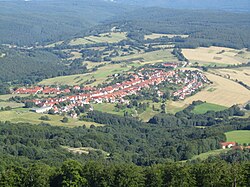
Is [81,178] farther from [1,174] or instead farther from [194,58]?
[194,58]

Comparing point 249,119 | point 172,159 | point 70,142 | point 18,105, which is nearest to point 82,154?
point 70,142

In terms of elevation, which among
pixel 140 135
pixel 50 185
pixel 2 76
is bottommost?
pixel 2 76

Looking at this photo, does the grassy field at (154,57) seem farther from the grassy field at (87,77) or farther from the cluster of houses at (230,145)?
the cluster of houses at (230,145)

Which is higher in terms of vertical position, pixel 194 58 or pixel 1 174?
pixel 1 174

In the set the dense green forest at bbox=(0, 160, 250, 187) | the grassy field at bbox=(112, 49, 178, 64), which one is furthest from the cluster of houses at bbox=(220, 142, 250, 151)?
the grassy field at bbox=(112, 49, 178, 64)

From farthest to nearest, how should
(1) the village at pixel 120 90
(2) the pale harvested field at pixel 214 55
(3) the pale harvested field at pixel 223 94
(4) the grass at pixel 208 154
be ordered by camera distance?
(2) the pale harvested field at pixel 214 55, (3) the pale harvested field at pixel 223 94, (1) the village at pixel 120 90, (4) the grass at pixel 208 154

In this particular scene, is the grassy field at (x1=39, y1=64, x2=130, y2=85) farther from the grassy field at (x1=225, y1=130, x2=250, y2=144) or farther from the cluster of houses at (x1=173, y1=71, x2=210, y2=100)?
the grassy field at (x1=225, y1=130, x2=250, y2=144)

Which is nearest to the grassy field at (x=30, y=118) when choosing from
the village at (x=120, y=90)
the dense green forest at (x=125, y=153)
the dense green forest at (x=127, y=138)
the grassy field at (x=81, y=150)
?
the village at (x=120, y=90)

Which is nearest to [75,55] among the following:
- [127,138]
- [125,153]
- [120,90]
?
[120,90]
